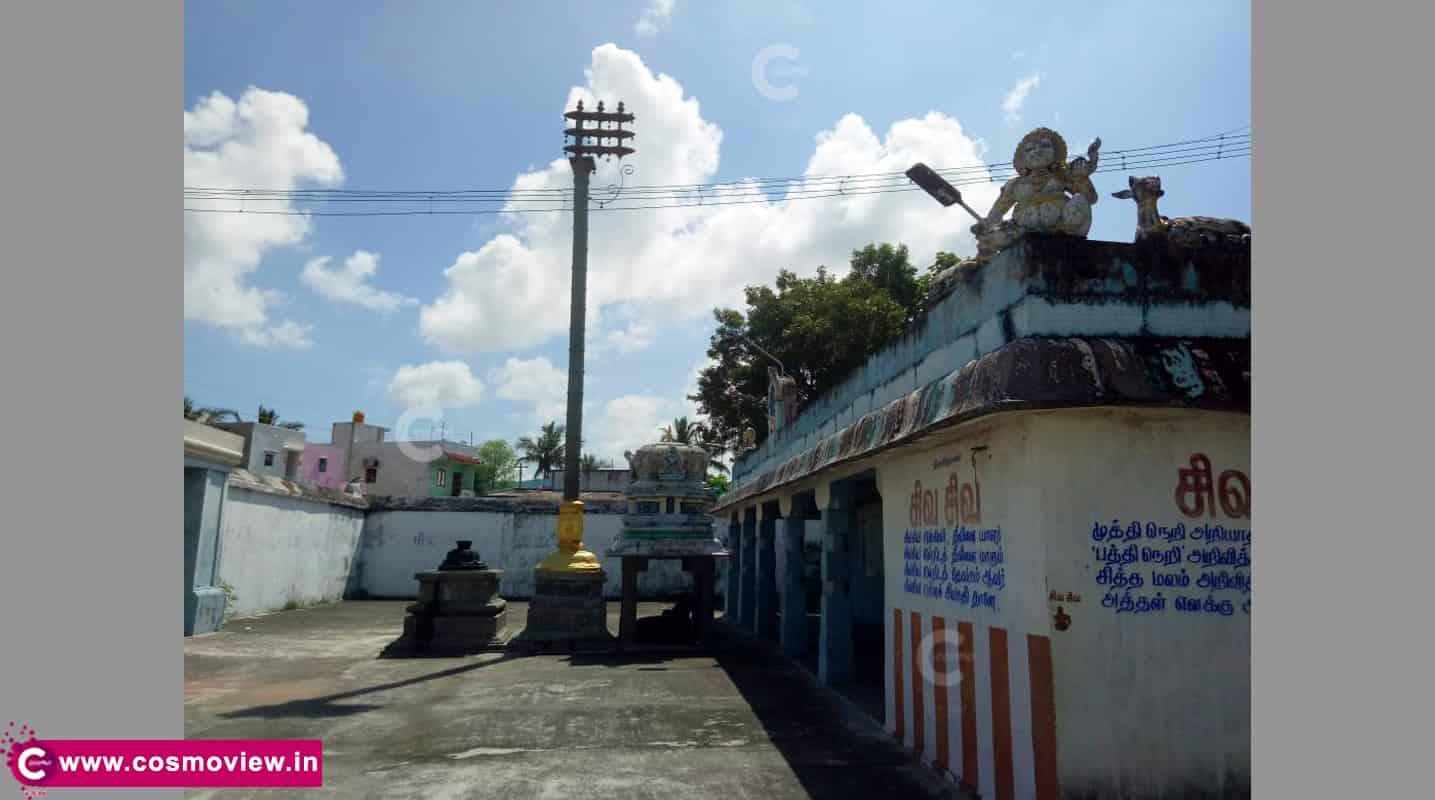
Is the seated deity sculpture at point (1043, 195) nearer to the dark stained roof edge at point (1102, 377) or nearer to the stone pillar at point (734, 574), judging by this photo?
the dark stained roof edge at point (1102, 377)

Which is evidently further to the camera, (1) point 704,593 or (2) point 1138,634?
(1) point 704,593

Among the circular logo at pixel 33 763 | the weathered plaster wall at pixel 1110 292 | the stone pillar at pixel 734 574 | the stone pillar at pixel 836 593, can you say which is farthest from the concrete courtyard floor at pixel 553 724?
the stone pillar at pixel 734 574

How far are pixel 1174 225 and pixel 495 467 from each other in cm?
5944

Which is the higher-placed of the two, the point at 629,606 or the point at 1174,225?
the point at 1174,225

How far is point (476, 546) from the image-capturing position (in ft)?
99.5

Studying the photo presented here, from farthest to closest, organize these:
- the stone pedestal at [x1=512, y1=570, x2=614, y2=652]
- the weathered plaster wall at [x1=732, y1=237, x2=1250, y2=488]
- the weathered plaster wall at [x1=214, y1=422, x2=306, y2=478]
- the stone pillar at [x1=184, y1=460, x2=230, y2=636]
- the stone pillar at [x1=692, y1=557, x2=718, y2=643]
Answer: the weathered plaster wall at [x1=214, y1=422, x2=306, y2=478] < the stone pillar at [x1=692, y1=557, x2=718, y2=643] < the stone pillar at [x1=184, y1=460, x2=230, y2=636] < the stone pedestal at [x1=512, y1=570, x2=614, y2=652] < the weathered plaster wall at [x1=732, y1=237, x2=1250, y2=488]

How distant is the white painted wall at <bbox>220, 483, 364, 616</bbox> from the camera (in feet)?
66.3

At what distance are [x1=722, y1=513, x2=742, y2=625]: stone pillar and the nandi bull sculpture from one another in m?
15.6

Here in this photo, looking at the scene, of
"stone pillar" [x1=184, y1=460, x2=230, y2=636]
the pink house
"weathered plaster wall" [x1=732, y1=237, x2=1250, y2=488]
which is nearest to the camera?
"weathered plaster wall" [x1=732, y1=237, x2=1250, y2=488]

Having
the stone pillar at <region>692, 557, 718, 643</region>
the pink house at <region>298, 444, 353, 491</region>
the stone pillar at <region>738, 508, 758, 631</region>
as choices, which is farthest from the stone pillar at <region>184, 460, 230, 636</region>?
the pink house at <region>298, 444, 353, 491</region>

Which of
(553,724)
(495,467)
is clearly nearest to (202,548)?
(553,724)

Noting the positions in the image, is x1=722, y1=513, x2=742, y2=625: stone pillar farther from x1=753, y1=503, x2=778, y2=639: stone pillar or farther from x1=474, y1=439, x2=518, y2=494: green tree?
x1=474, y1=439, x2=518, y2=494: green tree

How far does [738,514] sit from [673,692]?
10.1 metres

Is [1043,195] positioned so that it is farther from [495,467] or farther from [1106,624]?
[495,467]
